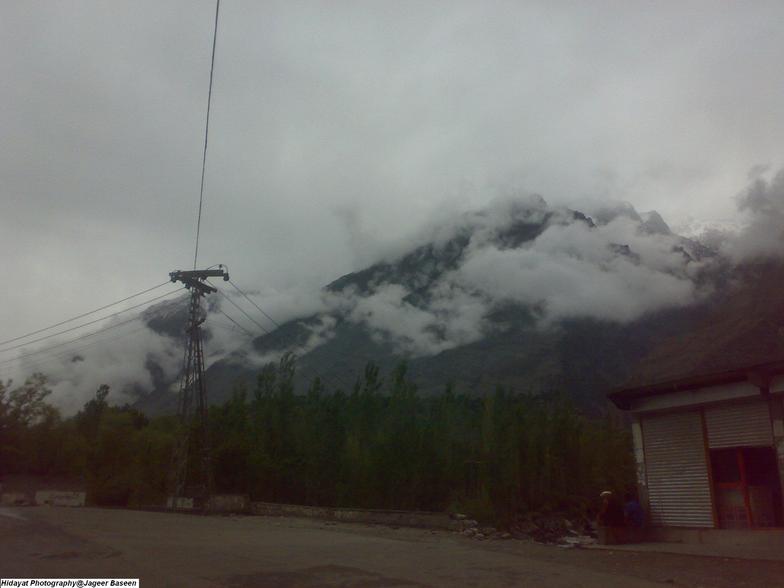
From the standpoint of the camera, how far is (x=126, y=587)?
910 cm

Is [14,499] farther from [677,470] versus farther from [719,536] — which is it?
[719,536]

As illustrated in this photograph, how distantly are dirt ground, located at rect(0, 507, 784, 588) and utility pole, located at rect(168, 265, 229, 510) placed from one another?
706 inches

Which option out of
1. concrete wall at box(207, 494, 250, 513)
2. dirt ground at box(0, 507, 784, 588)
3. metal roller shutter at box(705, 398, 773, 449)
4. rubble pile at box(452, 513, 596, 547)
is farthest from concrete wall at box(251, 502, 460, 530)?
metal roller shutter at box(705, 398, 773, 449)

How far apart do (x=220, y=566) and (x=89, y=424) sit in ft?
190

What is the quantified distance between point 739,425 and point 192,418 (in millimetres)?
28935

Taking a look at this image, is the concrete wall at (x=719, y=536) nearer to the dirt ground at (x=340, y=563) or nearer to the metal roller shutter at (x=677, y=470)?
the metal roller shutter at (x=677, y=470)

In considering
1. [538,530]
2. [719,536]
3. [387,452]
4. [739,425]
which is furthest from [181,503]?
[739,425]

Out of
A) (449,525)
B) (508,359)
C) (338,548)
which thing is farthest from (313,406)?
(508,359)

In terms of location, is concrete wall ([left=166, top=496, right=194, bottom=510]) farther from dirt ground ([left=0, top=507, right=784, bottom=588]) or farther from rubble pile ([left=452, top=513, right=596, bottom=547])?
dirt ground ([left=0, top=507, right=784, bottom=588])

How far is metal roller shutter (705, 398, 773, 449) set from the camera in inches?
565

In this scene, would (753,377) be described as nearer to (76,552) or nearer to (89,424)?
(76,552)

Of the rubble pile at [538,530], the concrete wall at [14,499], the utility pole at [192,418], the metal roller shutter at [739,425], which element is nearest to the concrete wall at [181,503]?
the utility pole at [192,418]

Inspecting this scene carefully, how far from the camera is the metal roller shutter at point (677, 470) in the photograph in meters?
15.7

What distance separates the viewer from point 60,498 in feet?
138
